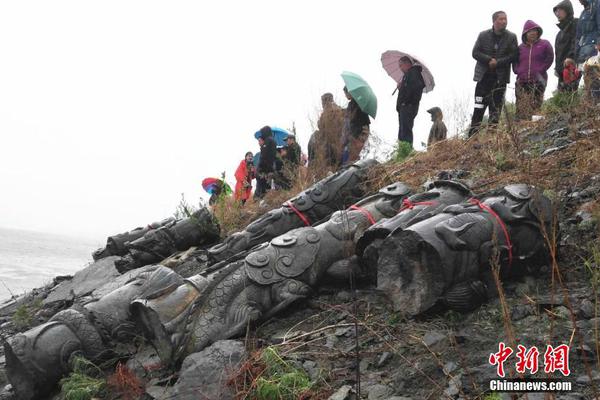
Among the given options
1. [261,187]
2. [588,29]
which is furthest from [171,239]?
[588,29]

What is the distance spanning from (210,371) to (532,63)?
213 inches

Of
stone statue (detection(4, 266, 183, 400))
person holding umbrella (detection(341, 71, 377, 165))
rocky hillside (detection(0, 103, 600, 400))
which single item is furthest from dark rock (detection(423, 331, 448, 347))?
person holding umbrella (detection(341, 71, 377, 165))

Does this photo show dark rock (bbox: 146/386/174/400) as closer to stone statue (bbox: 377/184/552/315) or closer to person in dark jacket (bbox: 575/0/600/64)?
stone statue (bbox: 377/184/552/315)

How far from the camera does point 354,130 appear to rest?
7098 mm

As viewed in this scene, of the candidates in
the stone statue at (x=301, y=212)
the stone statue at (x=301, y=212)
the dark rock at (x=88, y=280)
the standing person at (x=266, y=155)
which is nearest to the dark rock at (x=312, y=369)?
the stone statue at (x=301, y=212)

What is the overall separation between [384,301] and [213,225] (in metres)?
3.16

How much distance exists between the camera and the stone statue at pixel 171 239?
6227 mm

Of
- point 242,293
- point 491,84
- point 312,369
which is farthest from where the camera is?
point 491,84

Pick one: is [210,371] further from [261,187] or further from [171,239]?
[261,187]

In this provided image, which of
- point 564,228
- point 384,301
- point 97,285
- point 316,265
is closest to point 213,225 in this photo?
point 97,285

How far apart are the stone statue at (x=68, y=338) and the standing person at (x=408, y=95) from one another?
3.89 m

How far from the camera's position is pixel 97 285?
648cm

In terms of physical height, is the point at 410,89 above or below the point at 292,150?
above

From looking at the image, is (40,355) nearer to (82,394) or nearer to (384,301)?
(82,394)
